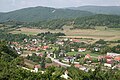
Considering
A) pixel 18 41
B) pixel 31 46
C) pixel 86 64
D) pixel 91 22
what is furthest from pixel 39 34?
pixel 86 64

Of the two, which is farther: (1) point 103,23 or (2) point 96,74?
(1) point 103,23

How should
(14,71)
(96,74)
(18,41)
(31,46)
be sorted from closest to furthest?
(14,71) < (96,74) < (31,46) < (18,41)

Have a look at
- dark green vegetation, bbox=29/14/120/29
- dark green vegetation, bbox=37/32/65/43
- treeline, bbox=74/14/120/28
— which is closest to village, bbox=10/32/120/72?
dark green vegetation, bbox=37/32/65/43

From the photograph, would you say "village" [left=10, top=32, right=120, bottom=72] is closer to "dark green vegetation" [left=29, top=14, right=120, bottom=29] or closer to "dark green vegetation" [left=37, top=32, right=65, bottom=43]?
"dark green vegetation" [left=37, top=32, right=65, bottom=43]

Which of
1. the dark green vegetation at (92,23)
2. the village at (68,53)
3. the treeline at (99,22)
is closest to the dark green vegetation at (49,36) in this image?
the village at (68,53)

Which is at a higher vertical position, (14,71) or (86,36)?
(14,71)

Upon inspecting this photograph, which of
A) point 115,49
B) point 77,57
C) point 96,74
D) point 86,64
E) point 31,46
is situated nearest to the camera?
point 96,74

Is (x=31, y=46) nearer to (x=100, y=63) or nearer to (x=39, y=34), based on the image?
(x=39, y=34)

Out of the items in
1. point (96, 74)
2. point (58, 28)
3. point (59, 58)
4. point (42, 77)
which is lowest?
point (58, 28)

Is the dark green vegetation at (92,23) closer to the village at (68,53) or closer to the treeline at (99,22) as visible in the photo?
the treeline at (99,22)

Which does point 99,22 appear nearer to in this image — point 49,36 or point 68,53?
point 49,36
